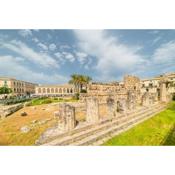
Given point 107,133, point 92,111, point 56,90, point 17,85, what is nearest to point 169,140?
point 107,133

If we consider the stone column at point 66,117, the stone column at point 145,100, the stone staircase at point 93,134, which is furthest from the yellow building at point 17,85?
the stone column at point 66,117

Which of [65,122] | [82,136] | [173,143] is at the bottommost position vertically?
[173,143]

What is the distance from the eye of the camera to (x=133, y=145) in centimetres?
1055

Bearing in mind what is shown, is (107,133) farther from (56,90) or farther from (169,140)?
(56,90)

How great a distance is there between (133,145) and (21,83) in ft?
186

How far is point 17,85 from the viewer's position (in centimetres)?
5778

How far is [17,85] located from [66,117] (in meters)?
52.3

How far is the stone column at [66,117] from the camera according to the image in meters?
10.4

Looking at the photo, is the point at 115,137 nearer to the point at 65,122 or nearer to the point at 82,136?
the point at 82,136

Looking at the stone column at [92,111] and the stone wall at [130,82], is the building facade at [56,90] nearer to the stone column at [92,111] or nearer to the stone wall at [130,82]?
the stone wall at [130,82]

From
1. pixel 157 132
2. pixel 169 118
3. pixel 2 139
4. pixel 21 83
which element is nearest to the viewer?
pixel 2 139

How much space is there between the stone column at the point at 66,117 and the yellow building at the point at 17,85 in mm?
47350

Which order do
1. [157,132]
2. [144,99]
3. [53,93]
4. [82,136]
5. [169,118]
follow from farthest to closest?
1. [53,93]
2. [144,99]
3. [169,118]
4. [157,132]
5. [82,136]

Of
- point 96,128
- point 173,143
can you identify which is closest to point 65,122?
point 96,128
